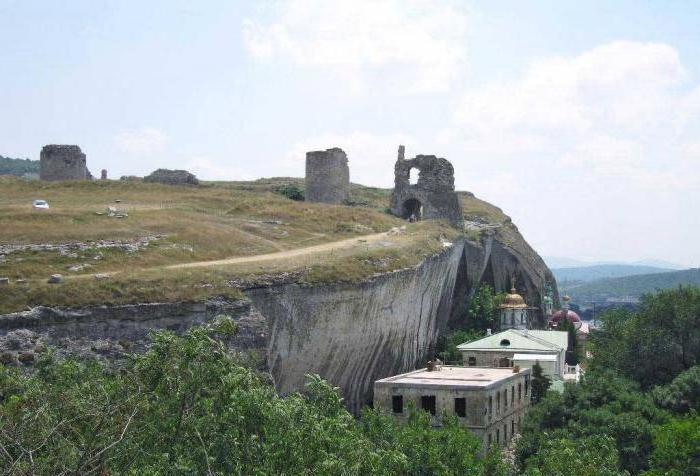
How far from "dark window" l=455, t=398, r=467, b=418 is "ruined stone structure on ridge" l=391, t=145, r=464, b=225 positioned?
39212 mm

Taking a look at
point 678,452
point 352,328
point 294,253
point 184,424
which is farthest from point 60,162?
point 184,424

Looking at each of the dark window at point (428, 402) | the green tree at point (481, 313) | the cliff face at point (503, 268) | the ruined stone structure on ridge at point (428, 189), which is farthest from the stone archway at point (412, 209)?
the dark window at point (428, 402)

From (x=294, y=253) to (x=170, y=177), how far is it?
34585 mm

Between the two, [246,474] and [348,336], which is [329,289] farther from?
[246,474]

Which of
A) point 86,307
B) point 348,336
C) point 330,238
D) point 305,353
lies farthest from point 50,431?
point 330,238

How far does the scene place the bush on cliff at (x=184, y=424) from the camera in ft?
63.7

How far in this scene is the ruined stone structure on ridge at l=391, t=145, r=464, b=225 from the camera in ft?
292

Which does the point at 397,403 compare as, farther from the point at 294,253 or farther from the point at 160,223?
the point at 160,223

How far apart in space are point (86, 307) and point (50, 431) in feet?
70.9

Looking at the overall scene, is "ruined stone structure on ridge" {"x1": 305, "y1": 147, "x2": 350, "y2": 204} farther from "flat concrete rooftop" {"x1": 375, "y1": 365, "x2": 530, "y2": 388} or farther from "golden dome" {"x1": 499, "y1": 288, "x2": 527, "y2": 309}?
"flat concrete rooftop" {"x1": 375, "y1": 365, "x2": 530, "y2": 388}

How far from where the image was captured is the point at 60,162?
81625 mm

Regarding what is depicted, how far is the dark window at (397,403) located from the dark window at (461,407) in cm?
293

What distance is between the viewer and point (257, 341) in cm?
4272

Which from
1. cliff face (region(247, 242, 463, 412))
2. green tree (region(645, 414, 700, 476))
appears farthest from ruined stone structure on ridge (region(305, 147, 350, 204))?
green tree (region(645, 414, 700, 476))
